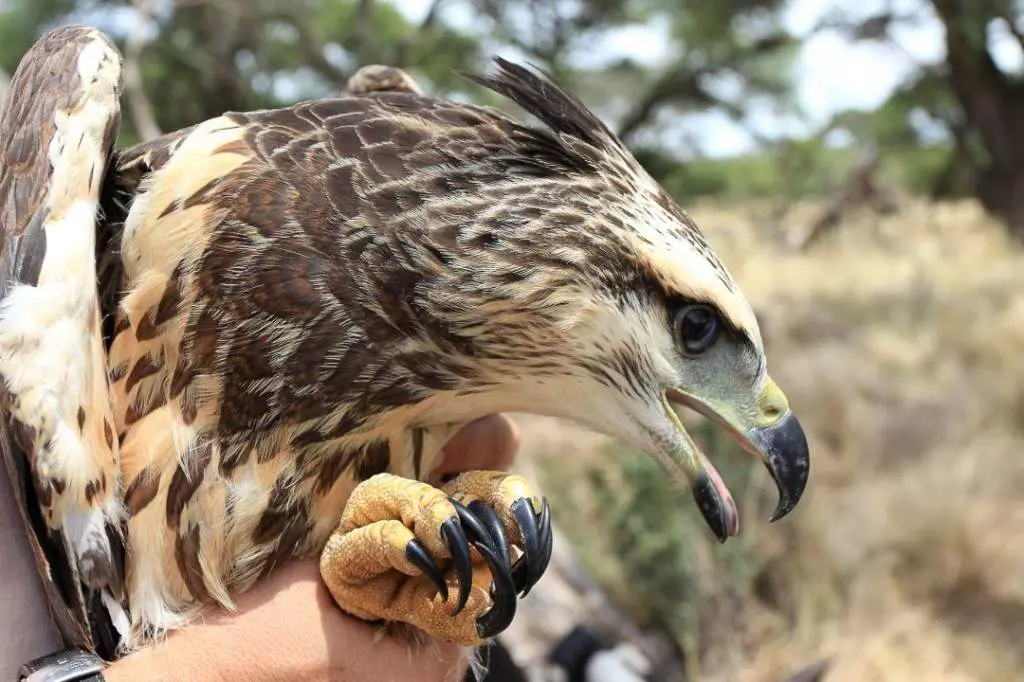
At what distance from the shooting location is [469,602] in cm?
179

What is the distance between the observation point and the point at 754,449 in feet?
6.12

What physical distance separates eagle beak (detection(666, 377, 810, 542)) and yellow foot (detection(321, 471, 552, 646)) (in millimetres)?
351

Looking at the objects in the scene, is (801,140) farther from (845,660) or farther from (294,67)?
(845,660)

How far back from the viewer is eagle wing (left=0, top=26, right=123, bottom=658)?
5.51ft

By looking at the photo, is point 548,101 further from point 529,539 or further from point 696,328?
point 529,539

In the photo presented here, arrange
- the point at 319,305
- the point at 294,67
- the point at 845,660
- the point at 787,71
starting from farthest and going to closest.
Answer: the point at 787,71
the point at 294,67
the point at 845,660
the point at 319,305

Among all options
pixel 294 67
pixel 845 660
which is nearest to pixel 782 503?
pixel 845 660

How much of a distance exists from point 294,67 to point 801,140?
44.4 ft

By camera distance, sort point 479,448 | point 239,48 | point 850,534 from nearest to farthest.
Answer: point 479,448
point 850,534
point 239,48

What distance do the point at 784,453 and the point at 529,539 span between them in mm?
579

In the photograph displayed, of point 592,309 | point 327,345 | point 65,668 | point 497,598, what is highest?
point 592,309

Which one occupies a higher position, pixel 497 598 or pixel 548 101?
pixel 548 101

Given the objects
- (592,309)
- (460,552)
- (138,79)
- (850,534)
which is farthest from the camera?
(138,79)

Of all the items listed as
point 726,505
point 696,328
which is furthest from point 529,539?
point 696,328
